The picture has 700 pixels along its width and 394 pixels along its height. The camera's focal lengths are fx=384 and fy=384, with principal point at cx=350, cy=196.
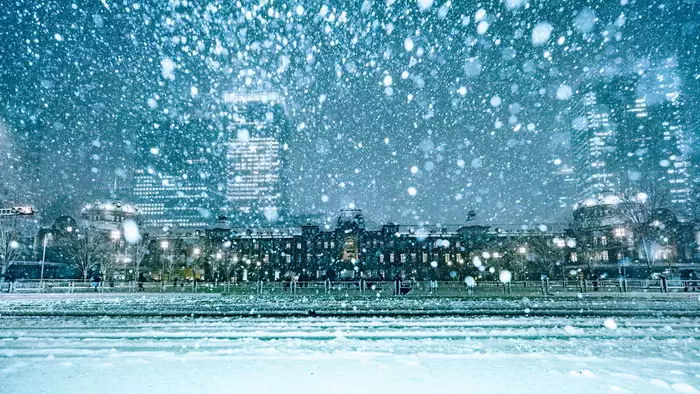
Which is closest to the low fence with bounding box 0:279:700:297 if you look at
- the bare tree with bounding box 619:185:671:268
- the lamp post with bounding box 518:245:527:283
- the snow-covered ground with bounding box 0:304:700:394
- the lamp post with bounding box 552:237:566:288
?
the bare tree with bounding box 619:185:671:268

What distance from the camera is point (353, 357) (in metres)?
6.73

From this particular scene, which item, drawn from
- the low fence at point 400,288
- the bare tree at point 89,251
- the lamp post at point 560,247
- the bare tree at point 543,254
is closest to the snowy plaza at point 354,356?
the low fence at point 400,288

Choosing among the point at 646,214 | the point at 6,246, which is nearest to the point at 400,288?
the point at 646,214

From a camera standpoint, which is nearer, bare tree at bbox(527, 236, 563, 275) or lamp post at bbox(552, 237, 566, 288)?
bare tree at bbox(527, 236, 563, 275)

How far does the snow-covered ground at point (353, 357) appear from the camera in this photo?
5129 millimetres

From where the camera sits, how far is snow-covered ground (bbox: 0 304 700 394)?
202 inches

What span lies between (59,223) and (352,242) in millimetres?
54802

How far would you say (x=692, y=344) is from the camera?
7.77 meters

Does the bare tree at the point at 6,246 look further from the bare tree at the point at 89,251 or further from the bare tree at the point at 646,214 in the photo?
the bare tree at the point at 646,214

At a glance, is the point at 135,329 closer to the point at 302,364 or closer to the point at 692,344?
the point at 302,364

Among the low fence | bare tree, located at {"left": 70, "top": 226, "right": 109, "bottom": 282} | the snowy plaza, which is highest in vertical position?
bare tree, located at {"left": 70, "top": 226, "right": 109, "bottom": 282}

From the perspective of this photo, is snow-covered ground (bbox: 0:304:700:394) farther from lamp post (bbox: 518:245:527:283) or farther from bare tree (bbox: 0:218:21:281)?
Result: lamp post (bbox: 518:245:527:283)

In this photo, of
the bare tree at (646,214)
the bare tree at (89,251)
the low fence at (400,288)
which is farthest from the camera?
the bare tree at (89,251)

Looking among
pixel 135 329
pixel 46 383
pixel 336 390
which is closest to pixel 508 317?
pixel 336 390
